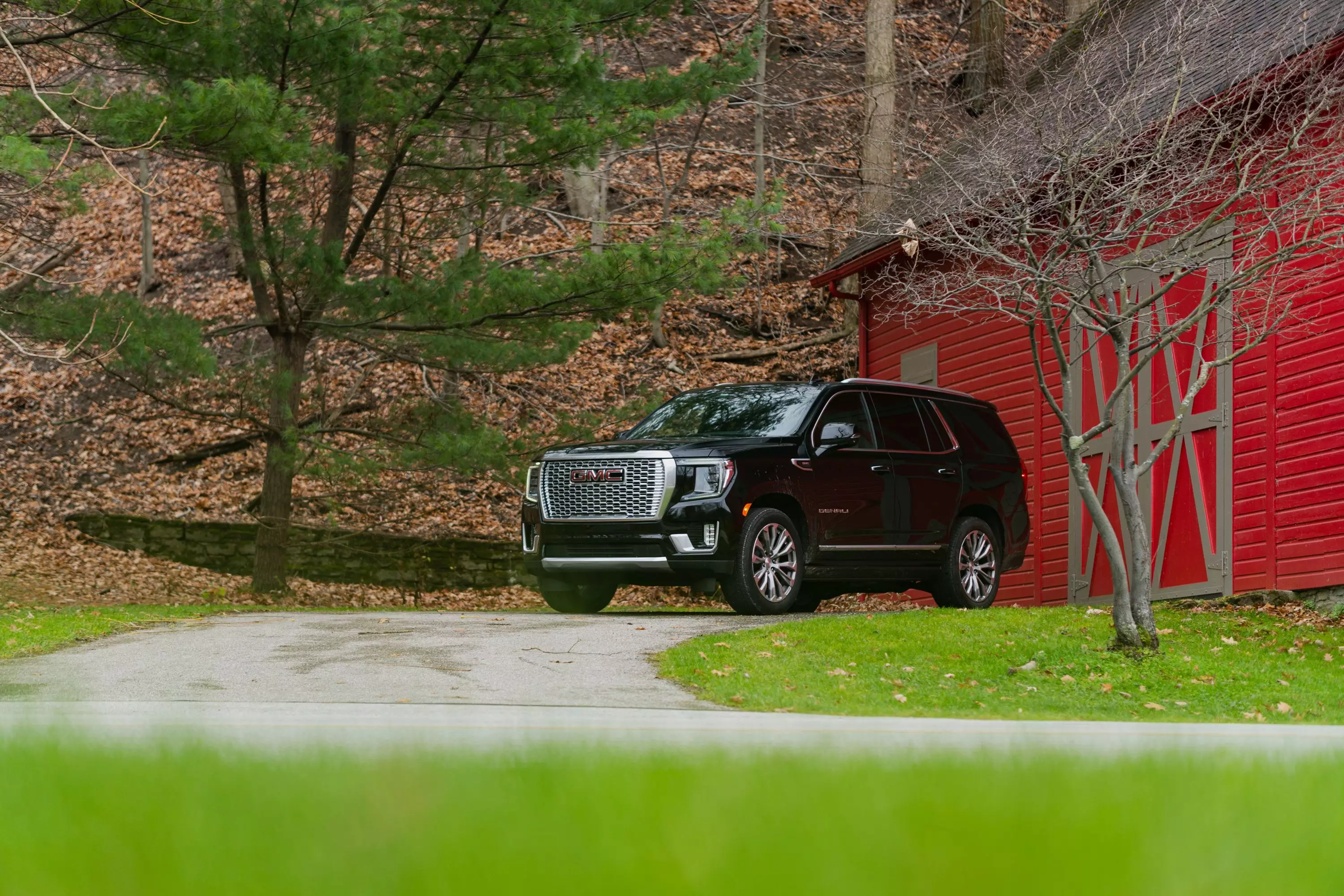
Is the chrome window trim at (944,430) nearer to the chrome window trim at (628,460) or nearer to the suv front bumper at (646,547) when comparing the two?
the suv front bumper at (646,547)

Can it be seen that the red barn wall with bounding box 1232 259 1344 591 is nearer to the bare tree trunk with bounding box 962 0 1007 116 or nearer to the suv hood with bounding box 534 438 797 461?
the suv hood with bounding box 534 438 797 461

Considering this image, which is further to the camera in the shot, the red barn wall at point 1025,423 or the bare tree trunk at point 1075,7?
the bare tree trunk at point 1075,7

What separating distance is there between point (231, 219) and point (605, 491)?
11.4 m

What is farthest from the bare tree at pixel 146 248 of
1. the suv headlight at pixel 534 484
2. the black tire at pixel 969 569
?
the black tire at pixel 969 569

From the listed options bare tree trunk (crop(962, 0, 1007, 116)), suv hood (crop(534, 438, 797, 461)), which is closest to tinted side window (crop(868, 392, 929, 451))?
suv hood (crop(534, 438, 797, 461))

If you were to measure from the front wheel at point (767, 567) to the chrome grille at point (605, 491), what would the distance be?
81 centimetres

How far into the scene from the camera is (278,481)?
17.0 meters

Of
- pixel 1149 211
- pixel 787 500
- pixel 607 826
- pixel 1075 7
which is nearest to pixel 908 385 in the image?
pixel 787 500

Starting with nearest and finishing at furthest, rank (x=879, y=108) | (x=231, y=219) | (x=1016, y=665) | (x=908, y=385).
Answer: (x=1016, y=665) < (x=908, y=385) < (x=231, y=219) < (x=879, y=108)

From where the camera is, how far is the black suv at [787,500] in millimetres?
12141

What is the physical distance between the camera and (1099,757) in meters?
1.87

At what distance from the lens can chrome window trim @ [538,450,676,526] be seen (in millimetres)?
12125

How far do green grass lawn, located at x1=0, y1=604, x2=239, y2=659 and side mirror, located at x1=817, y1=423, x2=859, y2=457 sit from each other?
5.89m

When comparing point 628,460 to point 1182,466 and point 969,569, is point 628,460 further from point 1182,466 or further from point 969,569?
point 1182,466
